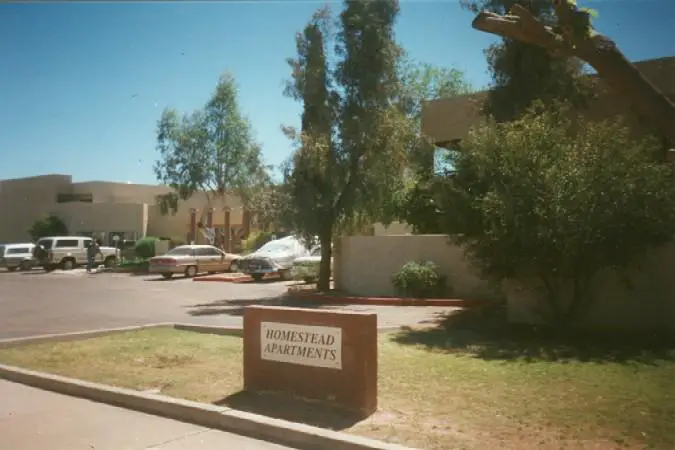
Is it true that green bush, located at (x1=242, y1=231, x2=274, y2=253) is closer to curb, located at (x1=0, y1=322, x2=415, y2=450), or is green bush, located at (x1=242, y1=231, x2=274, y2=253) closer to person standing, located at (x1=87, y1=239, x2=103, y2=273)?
person standing, located at (x1=87, y1=239, x2=103, y2=273)

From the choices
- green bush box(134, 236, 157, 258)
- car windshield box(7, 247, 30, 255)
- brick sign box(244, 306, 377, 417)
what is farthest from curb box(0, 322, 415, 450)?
car windshield box(7, 247, 30, 255)

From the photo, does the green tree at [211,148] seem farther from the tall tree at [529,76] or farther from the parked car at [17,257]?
the tall tree at [529,76]

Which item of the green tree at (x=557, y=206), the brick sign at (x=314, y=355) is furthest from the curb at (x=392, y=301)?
the brick sign at (x=314, y=355)

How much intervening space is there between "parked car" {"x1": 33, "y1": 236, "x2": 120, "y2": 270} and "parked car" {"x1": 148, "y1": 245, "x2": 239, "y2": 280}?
29.5ft

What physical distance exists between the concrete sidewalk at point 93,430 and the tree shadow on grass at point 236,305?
8150mm

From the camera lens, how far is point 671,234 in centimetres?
1107

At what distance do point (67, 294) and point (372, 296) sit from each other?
10.2 metres

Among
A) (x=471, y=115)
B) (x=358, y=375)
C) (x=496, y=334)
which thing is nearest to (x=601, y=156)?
(x=496, y=334)

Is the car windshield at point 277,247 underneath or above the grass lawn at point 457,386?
above

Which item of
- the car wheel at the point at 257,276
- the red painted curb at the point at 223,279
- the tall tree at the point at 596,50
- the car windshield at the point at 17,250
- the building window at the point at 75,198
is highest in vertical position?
the building window at the point at 75,198

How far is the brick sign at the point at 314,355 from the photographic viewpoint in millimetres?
6672

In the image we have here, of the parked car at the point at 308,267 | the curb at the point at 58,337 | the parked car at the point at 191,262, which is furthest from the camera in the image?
the parked car at the point at 191,262

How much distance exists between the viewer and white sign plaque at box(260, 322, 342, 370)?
6.88 meters

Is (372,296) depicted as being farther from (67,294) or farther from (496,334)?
(67,294)
